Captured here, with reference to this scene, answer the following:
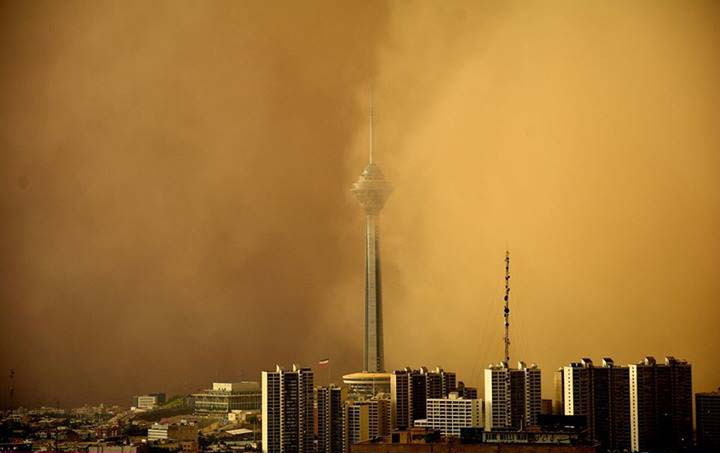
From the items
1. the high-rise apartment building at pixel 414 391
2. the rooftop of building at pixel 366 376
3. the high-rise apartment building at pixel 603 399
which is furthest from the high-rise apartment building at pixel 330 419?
the rooftop of building at pixel 366 376

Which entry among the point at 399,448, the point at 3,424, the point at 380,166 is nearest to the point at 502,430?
the point at 399,448

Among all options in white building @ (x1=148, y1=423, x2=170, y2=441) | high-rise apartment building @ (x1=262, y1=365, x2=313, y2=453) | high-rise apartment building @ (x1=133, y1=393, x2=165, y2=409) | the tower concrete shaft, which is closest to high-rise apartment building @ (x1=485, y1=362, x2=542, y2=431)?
high-rise apartment building @ (x1=262, y1=365, x2=313, y2=453)

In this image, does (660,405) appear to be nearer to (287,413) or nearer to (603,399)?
(603,399)

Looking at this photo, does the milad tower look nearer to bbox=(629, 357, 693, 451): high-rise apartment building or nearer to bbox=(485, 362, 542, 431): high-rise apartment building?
bbox=(485, 362, 542, 431): high-rise apartment building

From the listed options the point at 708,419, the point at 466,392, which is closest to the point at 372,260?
the point at 466,392

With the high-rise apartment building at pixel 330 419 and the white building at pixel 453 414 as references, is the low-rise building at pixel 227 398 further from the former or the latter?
the white building at pixel 453 414

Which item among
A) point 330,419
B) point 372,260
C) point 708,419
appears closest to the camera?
point 708,419

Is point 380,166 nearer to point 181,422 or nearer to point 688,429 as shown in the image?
point 181,422
